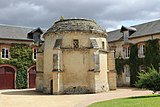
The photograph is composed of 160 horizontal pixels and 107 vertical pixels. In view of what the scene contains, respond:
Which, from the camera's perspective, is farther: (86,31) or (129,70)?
(129,70)

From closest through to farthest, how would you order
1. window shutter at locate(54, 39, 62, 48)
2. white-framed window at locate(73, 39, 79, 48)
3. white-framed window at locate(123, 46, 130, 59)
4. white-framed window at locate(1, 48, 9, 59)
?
window shutter at locate(54, 39, 62, 48), white-framed window at locate(73, 39, 79, 48), white-framed window at locate(1, 48, 9, 59), white-framed window at locate(123, 46, 130, 59)

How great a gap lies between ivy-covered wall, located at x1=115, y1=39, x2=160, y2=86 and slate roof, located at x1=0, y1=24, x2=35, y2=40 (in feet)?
Result: 53.3

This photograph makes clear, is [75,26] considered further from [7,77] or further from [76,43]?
[7,77]

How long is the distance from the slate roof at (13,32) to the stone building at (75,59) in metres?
A: 10.7

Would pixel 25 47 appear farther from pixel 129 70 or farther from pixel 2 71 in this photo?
pixel 129 70

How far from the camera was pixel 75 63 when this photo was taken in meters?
29.8

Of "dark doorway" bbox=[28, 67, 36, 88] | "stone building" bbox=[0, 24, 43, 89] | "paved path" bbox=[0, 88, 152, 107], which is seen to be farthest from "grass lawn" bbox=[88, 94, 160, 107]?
"dark doorway" bbox=[28, 67, 36, 88]

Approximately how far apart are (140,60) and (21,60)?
60.9ft

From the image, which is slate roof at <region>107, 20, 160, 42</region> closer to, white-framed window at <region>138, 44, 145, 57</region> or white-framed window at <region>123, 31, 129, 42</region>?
white-framed window at <region>123, 31, 129, 42</region>

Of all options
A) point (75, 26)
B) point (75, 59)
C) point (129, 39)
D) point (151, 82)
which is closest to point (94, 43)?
point (75, 59)

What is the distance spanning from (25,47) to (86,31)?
14315 mm

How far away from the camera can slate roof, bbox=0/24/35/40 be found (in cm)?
3976

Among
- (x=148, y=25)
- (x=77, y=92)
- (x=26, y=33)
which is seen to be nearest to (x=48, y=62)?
(x=77, y=92)

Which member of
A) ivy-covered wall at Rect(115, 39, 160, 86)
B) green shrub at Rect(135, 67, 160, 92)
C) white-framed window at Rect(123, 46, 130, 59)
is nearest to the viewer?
green shrub at Rect(135, 67, 160, 92)
